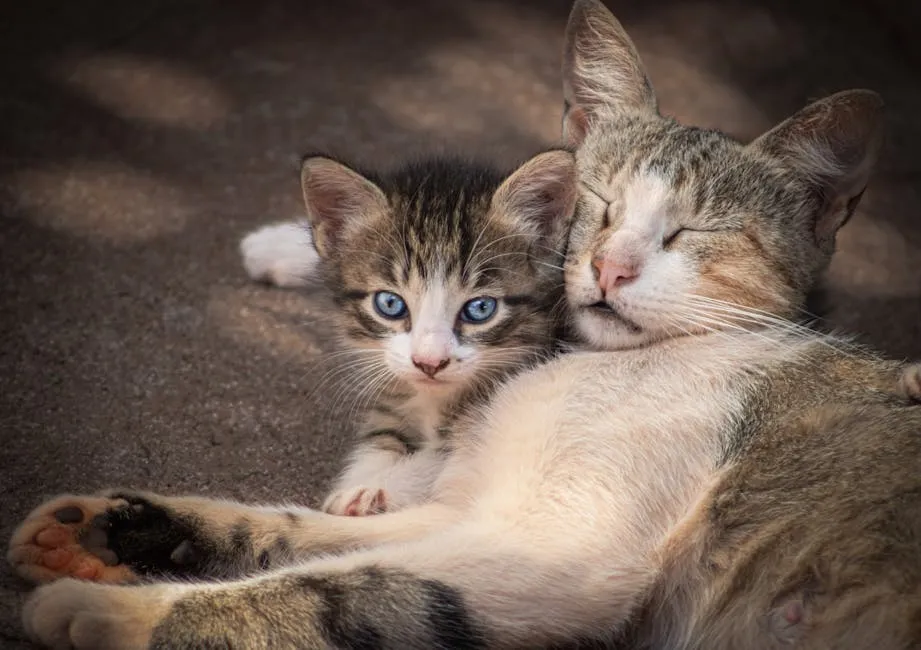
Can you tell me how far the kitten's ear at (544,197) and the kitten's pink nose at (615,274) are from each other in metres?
0.24

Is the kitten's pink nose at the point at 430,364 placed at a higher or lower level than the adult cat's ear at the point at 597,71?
lower

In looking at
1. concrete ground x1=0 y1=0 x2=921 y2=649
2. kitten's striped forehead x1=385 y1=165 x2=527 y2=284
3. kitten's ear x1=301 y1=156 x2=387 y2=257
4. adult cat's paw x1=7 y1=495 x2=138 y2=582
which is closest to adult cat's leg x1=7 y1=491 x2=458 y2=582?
adult cat's paw x1=7 y1=495 x2=138 y2=582

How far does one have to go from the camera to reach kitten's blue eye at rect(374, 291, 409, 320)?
8.95 feet

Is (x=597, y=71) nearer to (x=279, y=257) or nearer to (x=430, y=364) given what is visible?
(x=430, y=364)

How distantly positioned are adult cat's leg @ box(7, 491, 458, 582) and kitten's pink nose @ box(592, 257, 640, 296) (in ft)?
2.15

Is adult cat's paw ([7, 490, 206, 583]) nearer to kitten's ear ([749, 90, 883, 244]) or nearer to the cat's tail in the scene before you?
the cat's tail

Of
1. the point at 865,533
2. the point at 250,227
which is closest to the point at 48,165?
the point at 250,227

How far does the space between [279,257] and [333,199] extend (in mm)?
900

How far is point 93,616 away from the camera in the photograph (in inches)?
78.2

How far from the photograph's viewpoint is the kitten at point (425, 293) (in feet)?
8.68

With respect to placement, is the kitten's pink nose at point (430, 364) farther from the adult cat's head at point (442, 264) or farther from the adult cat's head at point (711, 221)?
the adult cat's head at point (711, 221)

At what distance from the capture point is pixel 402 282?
2.72m

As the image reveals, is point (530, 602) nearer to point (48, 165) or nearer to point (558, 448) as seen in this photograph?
point (558, 448)

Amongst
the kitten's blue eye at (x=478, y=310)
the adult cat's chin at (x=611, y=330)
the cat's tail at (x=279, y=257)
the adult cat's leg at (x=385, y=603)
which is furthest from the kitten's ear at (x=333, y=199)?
the adult cat's leg at (x=385, y=603)
